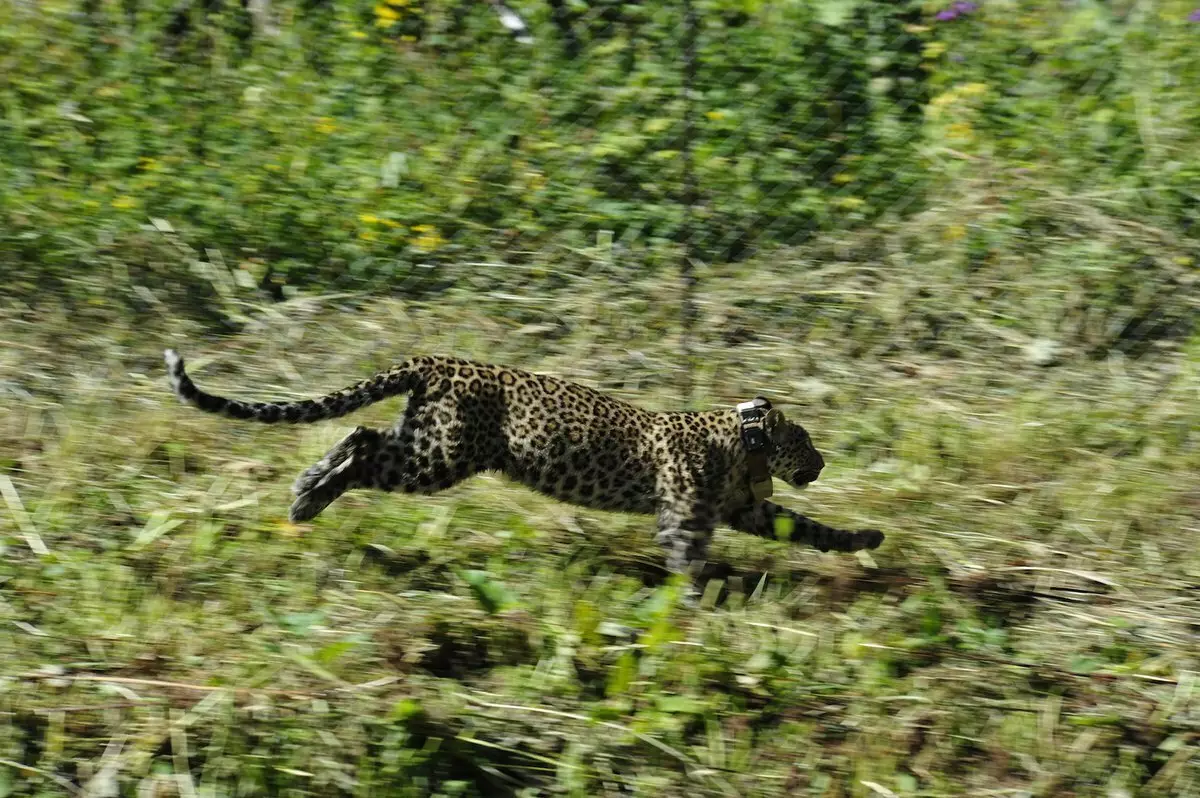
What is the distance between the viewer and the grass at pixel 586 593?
4.60 metres

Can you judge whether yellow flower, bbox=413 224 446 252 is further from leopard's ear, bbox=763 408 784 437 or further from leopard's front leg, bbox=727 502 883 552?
leopard's front leg, bbox=727 502 883 552

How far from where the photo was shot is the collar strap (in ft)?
19.7

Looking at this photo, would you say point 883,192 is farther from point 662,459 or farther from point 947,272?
point 662,459

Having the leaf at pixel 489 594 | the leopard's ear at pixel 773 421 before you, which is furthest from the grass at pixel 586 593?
the leopard's ear at pixel 773 421

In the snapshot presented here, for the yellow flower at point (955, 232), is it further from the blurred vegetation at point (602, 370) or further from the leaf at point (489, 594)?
the leaf at point (489, 594)

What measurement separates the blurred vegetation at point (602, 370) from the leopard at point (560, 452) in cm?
19

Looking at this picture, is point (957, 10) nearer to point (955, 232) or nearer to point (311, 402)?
point (955, 232)

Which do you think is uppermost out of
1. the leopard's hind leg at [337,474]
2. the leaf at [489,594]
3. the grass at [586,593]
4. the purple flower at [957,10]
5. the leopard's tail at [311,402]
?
the purple flower at [957,10]

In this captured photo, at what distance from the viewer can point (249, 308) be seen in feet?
25.4

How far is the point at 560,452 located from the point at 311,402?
942 mm

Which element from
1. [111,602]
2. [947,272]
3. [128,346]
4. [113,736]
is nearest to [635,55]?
[947,272]

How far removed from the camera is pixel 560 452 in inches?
225

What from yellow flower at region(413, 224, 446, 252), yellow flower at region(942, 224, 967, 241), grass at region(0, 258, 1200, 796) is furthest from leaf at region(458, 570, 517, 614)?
yellow flower at region(942, 224, 967, 241)

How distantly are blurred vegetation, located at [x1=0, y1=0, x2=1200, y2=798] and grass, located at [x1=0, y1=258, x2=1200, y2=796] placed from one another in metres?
0.02
